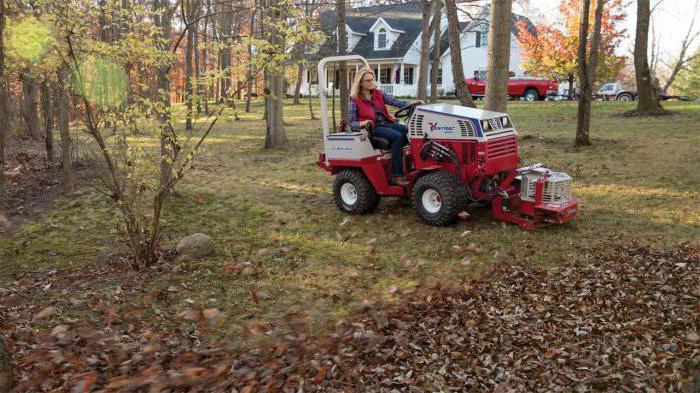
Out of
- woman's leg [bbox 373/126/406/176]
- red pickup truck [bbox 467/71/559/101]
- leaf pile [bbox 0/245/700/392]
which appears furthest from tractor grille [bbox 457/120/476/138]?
red pickup truck [bbox 467/71/559/101]

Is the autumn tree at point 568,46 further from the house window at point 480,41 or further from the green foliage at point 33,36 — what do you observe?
the green foliage at point 33,36

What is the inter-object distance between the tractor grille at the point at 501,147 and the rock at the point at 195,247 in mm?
3365

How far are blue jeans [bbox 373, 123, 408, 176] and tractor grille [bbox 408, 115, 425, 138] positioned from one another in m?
0.31

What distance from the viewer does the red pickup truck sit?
25.8 m

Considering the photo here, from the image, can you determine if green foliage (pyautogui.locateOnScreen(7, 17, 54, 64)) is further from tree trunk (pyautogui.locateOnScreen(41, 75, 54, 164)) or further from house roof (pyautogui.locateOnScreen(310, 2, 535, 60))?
house roof (pyautogui.locateOnScreen(310, 2, 535, 60))

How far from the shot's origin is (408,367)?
383cm

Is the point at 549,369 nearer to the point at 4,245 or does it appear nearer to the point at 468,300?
the point at 468,300

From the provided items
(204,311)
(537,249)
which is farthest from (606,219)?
(204,311)

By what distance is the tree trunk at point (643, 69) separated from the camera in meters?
15.2

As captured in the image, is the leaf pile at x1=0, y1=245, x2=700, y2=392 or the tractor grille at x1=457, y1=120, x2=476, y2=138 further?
the tractor grille at x1=457, y1=120, x2=476, y2=138

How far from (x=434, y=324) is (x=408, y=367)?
2.14ft

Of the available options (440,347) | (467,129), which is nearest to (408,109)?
(467,129)

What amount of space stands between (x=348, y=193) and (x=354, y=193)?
99 millimetres

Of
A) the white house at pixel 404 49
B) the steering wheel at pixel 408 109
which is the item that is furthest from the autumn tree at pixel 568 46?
the steering wheel at pixel 408 109
